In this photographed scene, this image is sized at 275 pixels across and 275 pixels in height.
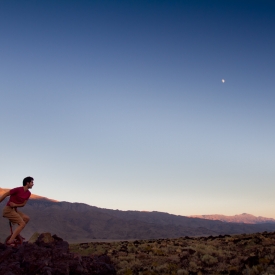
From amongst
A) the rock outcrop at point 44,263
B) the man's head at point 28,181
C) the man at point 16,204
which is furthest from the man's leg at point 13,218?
the man's head at point 28,181

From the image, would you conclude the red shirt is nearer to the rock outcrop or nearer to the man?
the man

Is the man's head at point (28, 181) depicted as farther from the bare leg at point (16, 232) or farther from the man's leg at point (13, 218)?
the bare leg at point (16, 232)

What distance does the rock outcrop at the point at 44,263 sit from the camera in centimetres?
816

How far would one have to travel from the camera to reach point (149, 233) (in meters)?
106

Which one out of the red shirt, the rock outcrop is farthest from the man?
the rock outcrop

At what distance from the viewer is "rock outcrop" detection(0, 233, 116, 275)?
26.8ft

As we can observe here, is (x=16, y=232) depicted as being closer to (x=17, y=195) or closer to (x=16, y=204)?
(x=16, y=204)

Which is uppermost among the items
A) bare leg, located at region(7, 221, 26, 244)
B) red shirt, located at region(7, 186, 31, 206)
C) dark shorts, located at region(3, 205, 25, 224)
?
red shirt, located at region(7, 186, 31, 206)

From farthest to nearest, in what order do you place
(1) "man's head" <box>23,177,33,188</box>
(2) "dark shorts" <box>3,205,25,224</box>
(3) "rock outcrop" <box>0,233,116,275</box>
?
(1) "man's head" <box>23,177,33,188</box>, (2) "dark shorts" <box>3,205,25,224</box>, (3) "rock outcrop" <box>0,233,116,275</box>

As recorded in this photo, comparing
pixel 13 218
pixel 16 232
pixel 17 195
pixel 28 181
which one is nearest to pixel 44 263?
pixel 16 232

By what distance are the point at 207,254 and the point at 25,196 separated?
7.48 metres

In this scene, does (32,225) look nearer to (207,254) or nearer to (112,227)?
(112,227)

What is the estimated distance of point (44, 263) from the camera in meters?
8.35

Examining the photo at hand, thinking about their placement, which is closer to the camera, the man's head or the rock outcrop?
the rock outcrop
